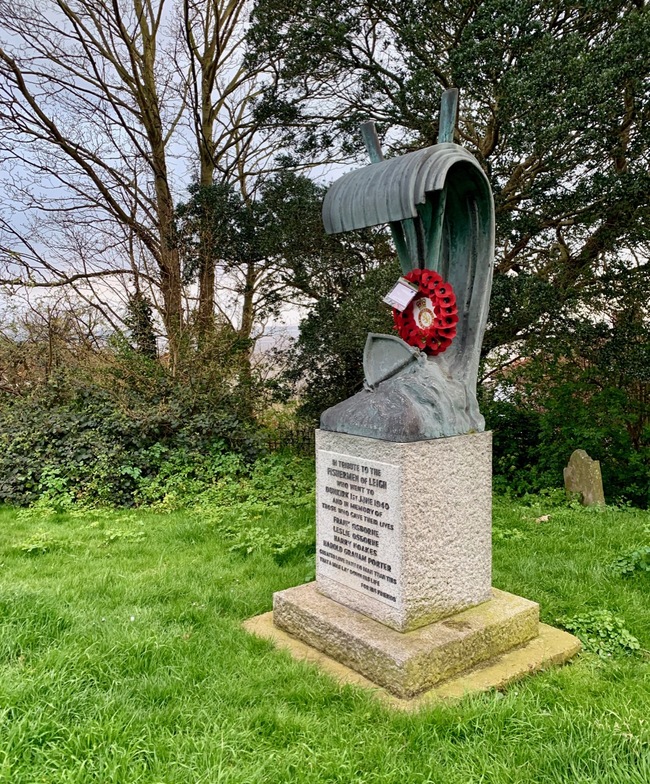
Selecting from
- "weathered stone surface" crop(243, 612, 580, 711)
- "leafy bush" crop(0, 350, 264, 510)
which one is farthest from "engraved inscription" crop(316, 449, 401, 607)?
"leafy bush" crop(0, 350, 264, 510)

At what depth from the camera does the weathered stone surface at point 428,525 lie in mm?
2830

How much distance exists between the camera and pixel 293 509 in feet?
20.6

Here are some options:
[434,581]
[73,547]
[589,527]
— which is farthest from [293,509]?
[434,581]

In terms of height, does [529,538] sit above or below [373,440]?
below

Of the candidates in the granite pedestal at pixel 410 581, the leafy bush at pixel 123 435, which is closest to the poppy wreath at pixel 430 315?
the granite pedestal at pixel 410 581

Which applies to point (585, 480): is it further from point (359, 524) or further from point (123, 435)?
point (123, 435)

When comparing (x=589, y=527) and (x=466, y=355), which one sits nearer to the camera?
(x=466, y=355)

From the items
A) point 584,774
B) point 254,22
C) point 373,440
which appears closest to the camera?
point 584,774

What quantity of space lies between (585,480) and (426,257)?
15.7ft

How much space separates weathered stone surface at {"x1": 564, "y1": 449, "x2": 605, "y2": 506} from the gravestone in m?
3.98

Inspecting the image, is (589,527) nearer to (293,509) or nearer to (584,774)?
(293,509)

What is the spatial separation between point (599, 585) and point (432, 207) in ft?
8.89

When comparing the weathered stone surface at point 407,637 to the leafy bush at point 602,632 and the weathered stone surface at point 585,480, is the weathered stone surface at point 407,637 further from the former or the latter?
the weathered stone surface at point 585,480

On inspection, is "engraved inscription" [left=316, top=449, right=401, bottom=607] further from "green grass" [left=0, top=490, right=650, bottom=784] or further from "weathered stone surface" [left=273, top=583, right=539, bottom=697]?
"green grass" [left=0, top=490, right=650, bottom=784]
